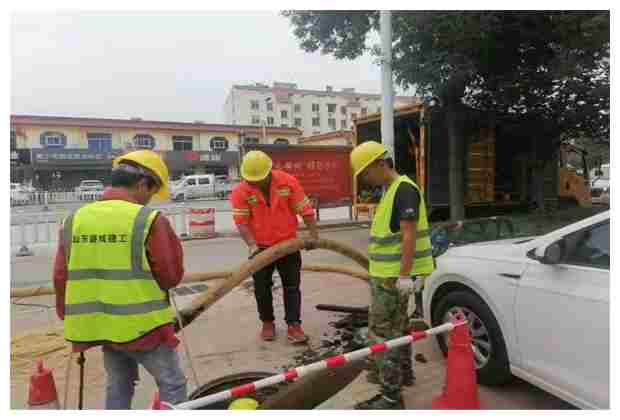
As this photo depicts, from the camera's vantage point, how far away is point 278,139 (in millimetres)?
45250

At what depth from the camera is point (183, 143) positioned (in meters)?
40.6

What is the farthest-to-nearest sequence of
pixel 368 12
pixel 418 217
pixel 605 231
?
1. pixel 368 12
2. pixel 418 217
3. pixel 605 231

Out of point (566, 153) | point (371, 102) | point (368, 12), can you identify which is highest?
point (371, 102)

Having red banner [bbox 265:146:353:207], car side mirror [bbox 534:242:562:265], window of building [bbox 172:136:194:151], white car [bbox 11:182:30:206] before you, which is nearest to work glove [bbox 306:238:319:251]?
car side mirror [bbox 534:242:562:265]

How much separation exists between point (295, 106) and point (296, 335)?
6566 cm

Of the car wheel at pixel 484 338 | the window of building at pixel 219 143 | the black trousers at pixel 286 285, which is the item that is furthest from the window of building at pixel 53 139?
the car wheel at pixel 484 338

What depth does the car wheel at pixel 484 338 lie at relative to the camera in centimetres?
270

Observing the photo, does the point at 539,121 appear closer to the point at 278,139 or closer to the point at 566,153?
the point at 566,153

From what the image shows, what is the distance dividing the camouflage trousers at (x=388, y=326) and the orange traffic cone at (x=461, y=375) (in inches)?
11.8

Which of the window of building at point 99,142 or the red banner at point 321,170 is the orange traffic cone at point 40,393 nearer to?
the red banner at point 321,170

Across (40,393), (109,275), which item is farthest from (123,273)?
A: (40,393)

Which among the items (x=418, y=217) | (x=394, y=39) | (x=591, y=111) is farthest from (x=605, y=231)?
(x=591, y=111)

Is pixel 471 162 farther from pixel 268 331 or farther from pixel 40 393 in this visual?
pixel 40 393

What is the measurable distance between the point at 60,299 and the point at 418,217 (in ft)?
6.44
